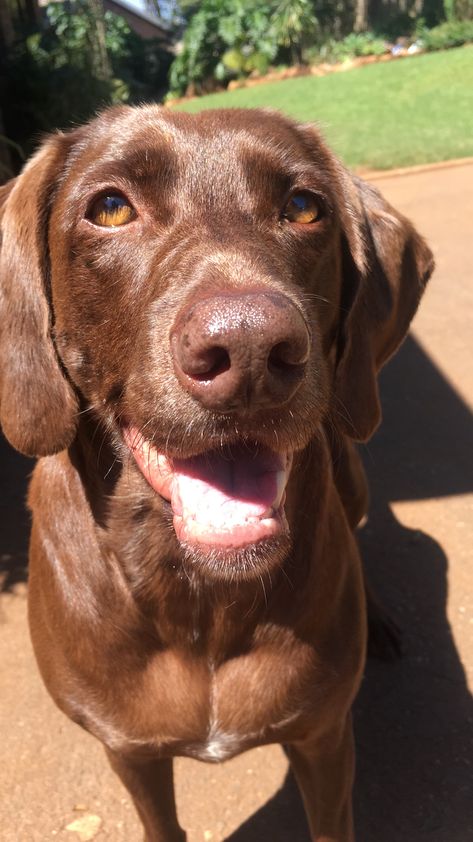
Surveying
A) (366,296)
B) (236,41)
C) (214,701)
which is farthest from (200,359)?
(236,41)

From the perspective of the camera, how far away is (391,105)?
1719 centimetres

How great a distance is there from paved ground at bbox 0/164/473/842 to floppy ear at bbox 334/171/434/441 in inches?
52.2

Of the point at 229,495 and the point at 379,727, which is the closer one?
the point at 229,495

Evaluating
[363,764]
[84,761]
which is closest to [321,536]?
[363,764]

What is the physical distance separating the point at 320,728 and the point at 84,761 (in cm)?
117

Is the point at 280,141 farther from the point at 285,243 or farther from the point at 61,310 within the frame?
the point at 61,310

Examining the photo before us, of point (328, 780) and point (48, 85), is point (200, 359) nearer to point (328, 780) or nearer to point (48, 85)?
point (328, 780)

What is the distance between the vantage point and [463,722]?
3.00 meters

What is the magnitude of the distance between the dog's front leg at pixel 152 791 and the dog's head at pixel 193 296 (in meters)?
0.90

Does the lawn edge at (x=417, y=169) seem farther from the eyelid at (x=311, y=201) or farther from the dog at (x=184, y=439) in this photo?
the eyelid at (x=311, y=201)

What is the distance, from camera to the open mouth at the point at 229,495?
1.72m

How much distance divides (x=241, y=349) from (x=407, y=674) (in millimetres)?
2266

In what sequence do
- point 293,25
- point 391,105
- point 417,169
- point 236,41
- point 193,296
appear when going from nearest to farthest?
1. point 193,296
2. point 417,169
3. point 391,105
4. point 293,25
5. point 236,41

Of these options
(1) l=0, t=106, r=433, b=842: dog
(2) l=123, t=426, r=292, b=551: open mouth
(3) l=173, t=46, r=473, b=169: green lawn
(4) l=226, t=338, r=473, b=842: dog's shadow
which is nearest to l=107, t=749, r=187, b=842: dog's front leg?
(1) l=0, t=106, r=433, b=842: dog
